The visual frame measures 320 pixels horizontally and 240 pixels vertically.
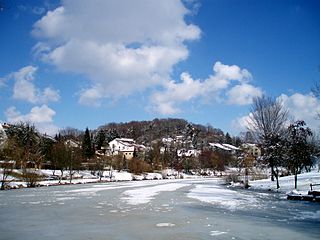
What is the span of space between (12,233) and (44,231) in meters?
0.93

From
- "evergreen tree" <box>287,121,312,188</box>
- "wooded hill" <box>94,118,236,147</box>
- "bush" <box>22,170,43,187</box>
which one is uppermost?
"wooded hill" <box>94,118,236,147</box>

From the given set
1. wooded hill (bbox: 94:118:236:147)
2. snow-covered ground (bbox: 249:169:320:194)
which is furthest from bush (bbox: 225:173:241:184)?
wooded hill (bbox: 94:118:236:147)

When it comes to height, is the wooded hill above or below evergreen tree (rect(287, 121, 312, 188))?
above

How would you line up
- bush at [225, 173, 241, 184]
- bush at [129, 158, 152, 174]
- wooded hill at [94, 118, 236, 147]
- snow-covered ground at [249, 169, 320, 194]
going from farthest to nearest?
wooded hill at [94, 118, 236, 147], bush at [129, 158, 152, 174], bush at [225, 173, 241, 184], snow-covered ground at [249, 169, 320, 194]

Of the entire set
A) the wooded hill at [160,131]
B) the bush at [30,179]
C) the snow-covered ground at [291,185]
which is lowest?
the bush at [30,179]

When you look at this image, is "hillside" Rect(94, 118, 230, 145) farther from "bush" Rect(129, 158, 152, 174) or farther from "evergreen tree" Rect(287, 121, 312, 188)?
"evergreen tree" Rect(287, 121, 312, 188)

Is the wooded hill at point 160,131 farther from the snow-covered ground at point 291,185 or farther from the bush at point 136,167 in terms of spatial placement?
the snow-covered ground at point 291,185

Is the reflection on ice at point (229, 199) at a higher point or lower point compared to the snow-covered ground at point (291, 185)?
lower

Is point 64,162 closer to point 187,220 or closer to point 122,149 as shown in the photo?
point 187,220

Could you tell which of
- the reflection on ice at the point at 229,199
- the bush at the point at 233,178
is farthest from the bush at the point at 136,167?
the reflection on ice at the point at 229,199

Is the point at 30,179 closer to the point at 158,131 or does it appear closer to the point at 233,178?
the point at 233,178

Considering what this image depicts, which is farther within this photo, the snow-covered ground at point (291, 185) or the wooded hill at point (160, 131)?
the wooded hill at point (160, 131)

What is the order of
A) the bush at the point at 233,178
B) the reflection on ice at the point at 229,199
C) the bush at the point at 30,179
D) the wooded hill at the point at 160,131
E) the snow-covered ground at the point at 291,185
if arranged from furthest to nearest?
the wooded hill at the point at 160,131
the bush at the point at 233,178
the bush at the point at 30,179
the snow-covered ground at the point at 291,185
the reflection on ice at the point at 229,199

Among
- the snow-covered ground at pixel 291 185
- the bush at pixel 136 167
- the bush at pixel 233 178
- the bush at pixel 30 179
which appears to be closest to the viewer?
the snow-covered ground at pixel 291 185
